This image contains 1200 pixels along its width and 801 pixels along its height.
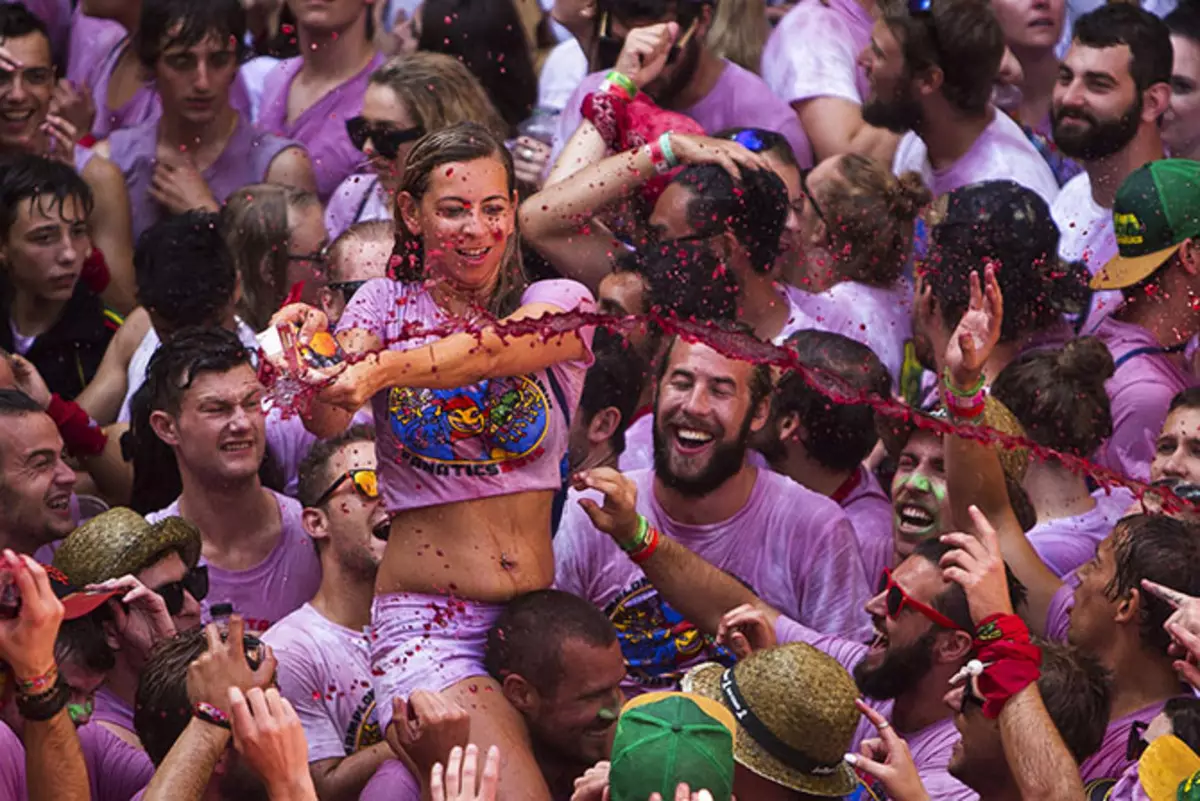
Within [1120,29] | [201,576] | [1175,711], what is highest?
[1120,29]

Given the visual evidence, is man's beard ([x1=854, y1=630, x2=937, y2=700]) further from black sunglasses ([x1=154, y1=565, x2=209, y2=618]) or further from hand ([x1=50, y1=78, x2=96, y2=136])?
hand ([x1=50, y1=78, x2=96, y2=136])

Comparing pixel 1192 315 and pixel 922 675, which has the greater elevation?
pixel 1192 315

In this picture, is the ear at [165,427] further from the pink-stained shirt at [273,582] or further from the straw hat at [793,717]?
the straw hat at [793,717]

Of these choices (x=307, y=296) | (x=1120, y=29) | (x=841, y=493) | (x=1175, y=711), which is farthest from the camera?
(x=1120, y=29)

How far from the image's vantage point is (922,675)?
5957 mm

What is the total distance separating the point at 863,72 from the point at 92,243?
9.66 feet

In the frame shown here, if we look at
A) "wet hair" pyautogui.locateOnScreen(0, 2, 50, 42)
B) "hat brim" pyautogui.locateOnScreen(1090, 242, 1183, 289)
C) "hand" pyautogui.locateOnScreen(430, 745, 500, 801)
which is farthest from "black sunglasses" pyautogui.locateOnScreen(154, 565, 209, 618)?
"wet hair" pyautogui.locateOnScreen(0, 2, 50, 42)

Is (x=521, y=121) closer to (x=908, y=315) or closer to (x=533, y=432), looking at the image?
(x=908, y=315)

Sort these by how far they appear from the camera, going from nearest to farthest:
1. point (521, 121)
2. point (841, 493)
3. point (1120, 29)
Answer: point (841, 493)
point (1120, 29)
point (521, 121)

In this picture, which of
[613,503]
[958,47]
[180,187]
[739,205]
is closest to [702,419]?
[613,503]

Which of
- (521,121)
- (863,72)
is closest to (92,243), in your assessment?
(521,121)

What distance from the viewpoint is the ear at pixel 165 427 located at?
275 inches

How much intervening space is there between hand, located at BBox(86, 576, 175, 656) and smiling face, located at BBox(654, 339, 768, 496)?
Result: 4.81ft

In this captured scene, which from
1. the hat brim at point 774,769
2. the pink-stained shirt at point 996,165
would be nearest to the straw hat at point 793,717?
the hat brim at point 774,769
